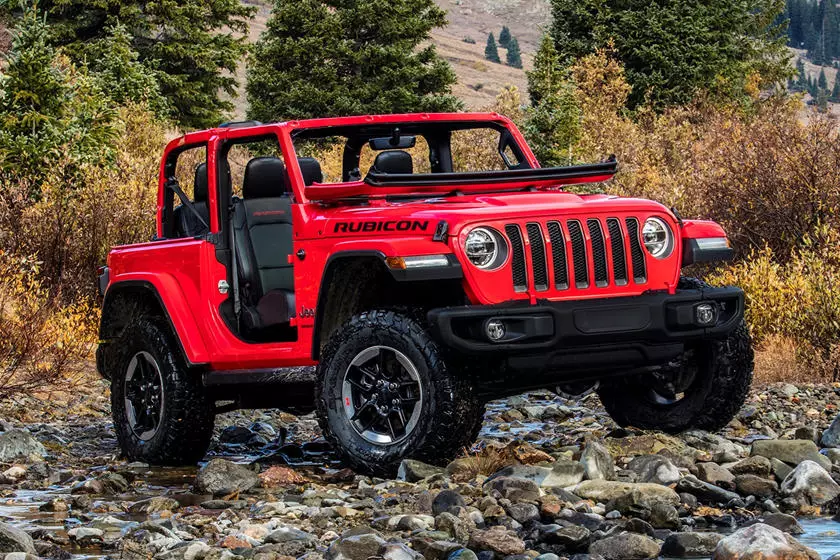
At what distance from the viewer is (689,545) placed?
5.45 m

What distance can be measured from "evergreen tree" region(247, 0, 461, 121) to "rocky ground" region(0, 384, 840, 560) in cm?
3148

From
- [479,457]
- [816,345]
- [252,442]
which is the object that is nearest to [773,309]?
[816,345]

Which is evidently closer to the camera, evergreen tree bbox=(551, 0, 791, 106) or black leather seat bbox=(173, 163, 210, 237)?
black leather seat bbox=(173, 163, 210, 237)

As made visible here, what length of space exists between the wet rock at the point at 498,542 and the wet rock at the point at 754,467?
6.04 feet

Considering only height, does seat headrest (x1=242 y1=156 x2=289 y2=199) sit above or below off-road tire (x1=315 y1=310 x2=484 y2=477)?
above

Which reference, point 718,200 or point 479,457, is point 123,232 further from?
point 479,457

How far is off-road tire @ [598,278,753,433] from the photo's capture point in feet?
25.5

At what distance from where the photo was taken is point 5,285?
11898 millimetres

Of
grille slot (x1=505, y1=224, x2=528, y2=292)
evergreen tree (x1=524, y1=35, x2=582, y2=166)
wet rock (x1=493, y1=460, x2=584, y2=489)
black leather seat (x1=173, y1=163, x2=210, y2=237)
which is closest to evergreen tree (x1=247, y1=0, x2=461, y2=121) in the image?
evergreen tree (x1=524, y1=35, x2=582, y2=166)

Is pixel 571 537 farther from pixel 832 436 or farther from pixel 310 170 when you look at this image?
pixel 310 170

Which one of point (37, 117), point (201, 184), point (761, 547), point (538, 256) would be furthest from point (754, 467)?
point (37, 117)

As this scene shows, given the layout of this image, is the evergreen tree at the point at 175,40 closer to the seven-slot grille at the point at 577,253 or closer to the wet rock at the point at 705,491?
the seven-slot grille at the point at 577,253

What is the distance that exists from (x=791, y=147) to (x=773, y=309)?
10.3ft

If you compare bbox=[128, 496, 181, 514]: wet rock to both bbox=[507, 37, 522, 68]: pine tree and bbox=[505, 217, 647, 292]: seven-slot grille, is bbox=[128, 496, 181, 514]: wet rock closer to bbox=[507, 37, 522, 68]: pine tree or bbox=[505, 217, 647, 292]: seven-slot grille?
bbox=[505, 217, 647, 292]: seven-slot grille
